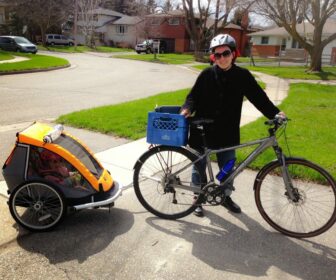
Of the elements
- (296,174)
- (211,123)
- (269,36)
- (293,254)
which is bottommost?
(293,254)

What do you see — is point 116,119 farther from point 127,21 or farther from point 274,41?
point 127,21

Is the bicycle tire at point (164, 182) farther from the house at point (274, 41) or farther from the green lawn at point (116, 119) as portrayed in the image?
the house at point (274, 41)

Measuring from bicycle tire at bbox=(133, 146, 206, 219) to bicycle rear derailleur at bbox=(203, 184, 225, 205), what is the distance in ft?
0.36

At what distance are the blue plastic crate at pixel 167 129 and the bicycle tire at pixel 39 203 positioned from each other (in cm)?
107

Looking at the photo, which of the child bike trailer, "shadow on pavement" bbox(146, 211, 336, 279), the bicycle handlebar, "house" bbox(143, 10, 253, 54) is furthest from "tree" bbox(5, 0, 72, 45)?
the bicycle handlebar

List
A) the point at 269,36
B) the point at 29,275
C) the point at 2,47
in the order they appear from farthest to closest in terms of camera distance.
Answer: the point at 269,36
the point at 2,47
the point at 29,275

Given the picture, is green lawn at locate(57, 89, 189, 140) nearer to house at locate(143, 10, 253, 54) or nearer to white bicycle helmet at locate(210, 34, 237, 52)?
white bicycle helmet at locate(210, 34, 237, 52)

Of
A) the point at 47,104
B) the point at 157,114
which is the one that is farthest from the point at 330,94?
the point at 157,114

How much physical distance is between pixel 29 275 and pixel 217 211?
207cm

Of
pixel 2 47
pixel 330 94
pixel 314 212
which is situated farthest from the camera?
pixel 2 47

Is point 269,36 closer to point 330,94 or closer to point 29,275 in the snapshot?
point 330,94

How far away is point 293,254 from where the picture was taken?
3.31 m

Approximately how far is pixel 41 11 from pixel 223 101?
167 ft

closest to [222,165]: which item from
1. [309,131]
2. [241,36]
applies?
[309,131]
